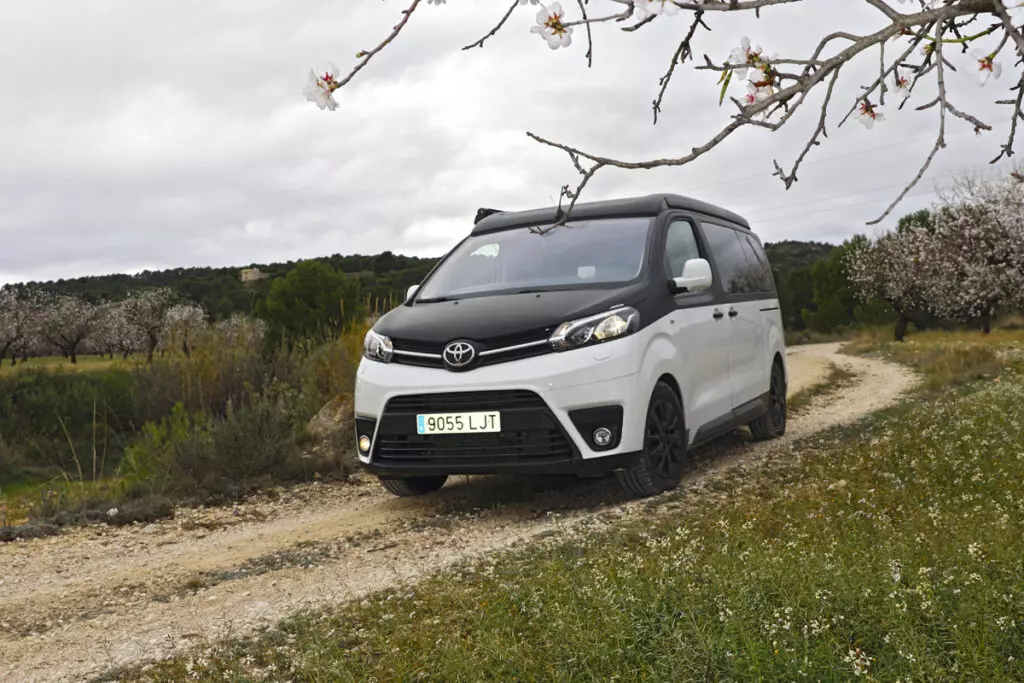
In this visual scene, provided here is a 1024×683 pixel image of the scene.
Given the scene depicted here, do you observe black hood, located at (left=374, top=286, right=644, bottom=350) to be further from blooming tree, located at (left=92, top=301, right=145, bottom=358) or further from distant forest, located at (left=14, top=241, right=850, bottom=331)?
blooming tree, located at (left=92, top=301, right=145, bottom=358)

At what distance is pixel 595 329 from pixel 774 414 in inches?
162

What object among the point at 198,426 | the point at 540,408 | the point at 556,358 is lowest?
the point at 198,426

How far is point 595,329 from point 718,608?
2.74 metres

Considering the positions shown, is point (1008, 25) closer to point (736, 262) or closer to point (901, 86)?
point (901, 86)

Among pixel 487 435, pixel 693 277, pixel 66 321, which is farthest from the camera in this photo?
pixel 66 321

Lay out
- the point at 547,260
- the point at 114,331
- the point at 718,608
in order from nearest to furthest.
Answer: the point at 718,608
the point at 547,260
the point at 114,331

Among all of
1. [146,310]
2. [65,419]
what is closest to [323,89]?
[65,419]

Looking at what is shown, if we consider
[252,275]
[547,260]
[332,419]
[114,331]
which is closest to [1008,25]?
[547,260]

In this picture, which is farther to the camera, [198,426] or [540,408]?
[198,426]

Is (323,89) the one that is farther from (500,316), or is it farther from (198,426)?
(198,426)

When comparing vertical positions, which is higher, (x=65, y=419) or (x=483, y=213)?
(x=483, y=213)

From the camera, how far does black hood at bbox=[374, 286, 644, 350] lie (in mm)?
5957

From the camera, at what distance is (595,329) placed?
19.5ft

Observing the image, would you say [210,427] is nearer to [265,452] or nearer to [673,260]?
[265,452]
